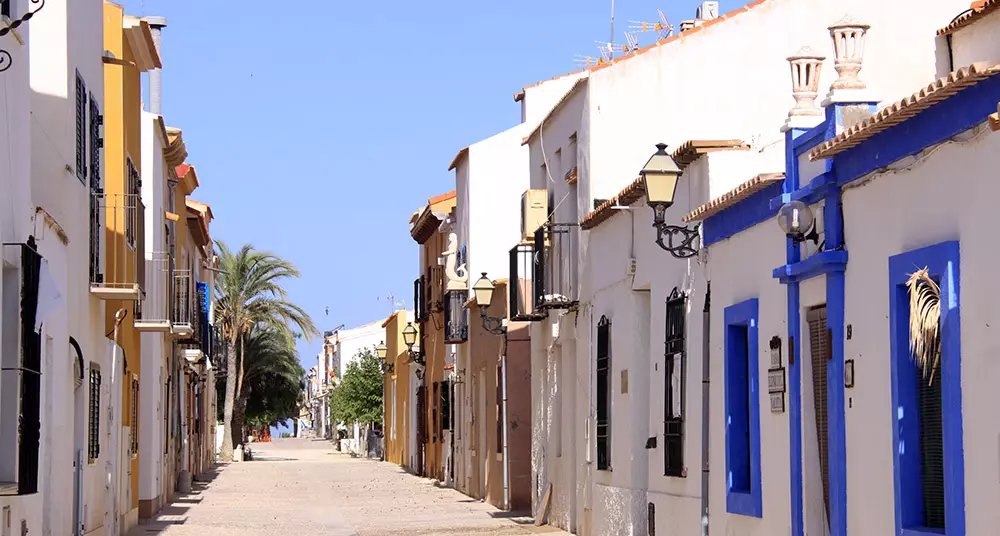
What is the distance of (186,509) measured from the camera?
93.0 feet

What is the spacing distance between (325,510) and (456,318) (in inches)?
321

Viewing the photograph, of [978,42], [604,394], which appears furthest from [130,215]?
[978,42]

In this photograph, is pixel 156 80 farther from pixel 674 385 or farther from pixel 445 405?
pixel 674 385

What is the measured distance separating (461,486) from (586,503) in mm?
15205

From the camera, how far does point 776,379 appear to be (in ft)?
42.3

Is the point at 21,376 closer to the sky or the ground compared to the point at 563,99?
closer to the ground

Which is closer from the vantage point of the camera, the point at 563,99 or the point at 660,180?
the point at 660,180

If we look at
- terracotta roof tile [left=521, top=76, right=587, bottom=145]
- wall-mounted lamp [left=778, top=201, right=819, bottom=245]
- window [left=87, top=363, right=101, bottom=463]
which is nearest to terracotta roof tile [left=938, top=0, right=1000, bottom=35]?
wall-mounted lamp [left=778, top=201, right=819, bottom=245]

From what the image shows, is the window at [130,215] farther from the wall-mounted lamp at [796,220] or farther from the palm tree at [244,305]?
the palm tree at [244,305]

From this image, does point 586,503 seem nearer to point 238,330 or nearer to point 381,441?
point 238,330

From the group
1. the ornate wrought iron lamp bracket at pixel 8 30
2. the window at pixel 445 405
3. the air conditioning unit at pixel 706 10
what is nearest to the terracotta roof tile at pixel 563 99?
the air conditioning unit at pixel 706 10

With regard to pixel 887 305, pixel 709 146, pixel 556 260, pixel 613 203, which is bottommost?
pixel 887 305

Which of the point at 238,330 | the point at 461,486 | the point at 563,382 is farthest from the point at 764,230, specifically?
the point at 238,330

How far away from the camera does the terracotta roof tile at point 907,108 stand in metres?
8.72
